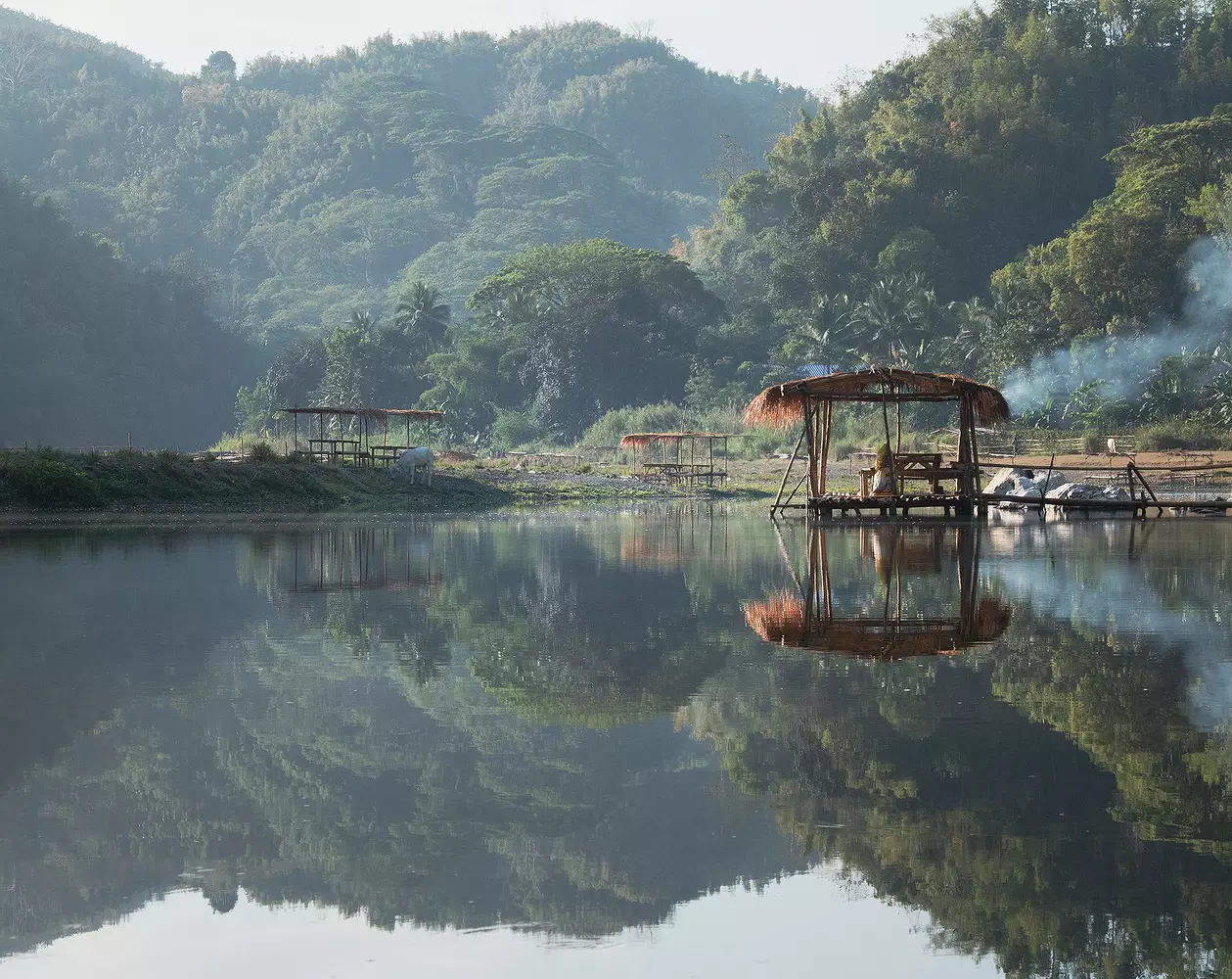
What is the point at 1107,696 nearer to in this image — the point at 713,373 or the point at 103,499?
the point at 103,499

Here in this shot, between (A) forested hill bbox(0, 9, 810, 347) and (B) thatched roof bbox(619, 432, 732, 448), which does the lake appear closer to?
(B) thatched roof bbox(619, 432, 732, 448)

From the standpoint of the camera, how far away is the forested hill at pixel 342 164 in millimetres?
133375

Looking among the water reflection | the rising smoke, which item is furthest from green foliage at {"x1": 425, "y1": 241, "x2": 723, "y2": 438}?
the water reflection

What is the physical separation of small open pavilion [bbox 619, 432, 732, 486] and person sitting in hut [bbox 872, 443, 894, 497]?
54.7 ft

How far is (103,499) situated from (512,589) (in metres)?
18.1

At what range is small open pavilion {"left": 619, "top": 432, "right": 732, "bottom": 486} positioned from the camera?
47.8 m

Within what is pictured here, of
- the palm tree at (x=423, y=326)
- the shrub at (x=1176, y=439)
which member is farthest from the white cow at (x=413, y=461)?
the palm tree at (x=423, y=326)

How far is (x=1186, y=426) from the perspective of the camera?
5088 cm

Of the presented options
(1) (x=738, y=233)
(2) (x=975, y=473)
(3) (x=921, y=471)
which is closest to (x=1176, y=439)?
(2) (x=975, y=473)

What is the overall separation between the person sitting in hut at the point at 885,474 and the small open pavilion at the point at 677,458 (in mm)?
16685

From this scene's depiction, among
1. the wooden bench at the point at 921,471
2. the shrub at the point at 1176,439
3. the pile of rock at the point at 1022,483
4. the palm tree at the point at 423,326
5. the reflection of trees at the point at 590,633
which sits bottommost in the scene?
the reflection of trees at the point at 590,633

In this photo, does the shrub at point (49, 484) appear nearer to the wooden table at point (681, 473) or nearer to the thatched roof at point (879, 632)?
the wooden table at point (681, 473)

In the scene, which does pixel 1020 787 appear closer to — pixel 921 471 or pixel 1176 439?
pixel 921 471

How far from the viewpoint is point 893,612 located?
45.3ft
